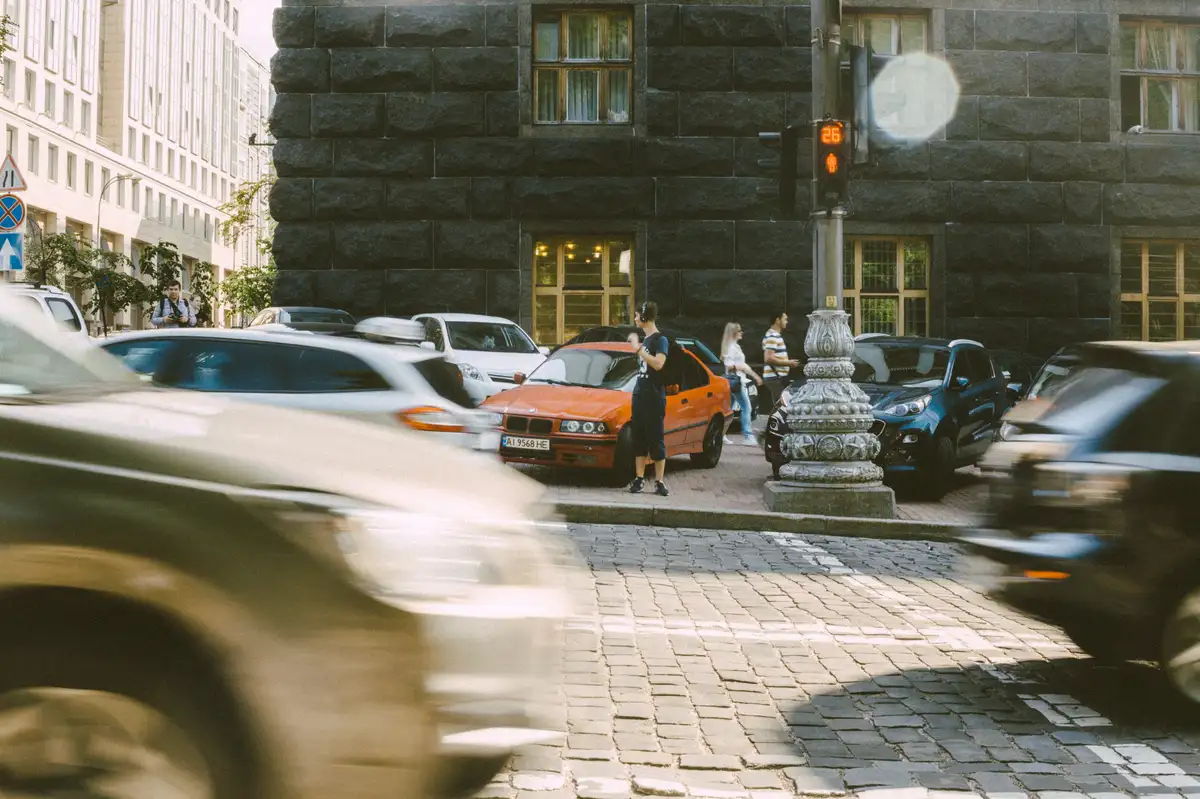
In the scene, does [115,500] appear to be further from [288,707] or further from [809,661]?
[809,661]

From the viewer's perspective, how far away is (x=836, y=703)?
545cm

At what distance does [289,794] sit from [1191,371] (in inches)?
162

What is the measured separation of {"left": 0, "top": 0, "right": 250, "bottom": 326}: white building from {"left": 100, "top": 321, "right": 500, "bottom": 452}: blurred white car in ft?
177

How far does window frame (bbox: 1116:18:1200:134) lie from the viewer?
2128 centimetres

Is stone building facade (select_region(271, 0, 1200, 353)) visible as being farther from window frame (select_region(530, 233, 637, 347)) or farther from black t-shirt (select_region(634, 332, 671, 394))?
black t-shirt (select_region(634, 332, 671, 394))

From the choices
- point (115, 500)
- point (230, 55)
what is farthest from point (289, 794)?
point (230, 55)

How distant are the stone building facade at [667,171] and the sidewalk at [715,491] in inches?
205

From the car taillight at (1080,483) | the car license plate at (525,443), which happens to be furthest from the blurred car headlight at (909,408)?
the car taillight at (1080,483)

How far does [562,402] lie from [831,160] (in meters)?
3.66

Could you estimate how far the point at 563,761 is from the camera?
14.9 ft

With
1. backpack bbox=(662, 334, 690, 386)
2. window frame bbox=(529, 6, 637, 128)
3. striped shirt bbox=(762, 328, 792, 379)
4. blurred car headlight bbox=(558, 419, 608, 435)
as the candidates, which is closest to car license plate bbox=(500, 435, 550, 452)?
blurred car headlight bbox=(558, 419, 608, 435)

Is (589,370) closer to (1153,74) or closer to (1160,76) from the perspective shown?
(1153,74)

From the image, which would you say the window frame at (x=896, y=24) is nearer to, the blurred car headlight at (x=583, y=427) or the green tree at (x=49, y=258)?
the blurred car headlight at (x=583, y=427)

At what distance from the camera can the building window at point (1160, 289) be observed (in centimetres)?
2123
